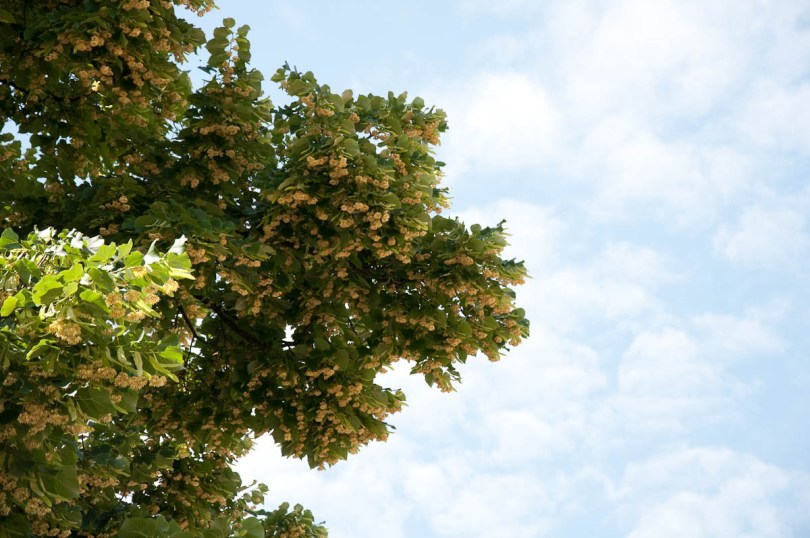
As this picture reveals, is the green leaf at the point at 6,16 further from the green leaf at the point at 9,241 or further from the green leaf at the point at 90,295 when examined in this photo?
the green leaf at the point at 90,295

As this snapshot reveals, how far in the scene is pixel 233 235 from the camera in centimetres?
833

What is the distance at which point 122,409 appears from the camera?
5.65 meters

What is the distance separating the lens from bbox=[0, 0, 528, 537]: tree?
8.45 metres

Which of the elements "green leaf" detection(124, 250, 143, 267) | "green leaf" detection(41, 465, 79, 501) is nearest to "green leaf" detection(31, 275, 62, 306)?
"green leaf" detection(124, 250, 143, 267)

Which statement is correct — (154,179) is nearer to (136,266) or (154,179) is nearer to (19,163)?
(19,163)

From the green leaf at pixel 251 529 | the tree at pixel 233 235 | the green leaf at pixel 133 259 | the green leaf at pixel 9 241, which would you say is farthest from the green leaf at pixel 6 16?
the green leaf at pixel 251 529

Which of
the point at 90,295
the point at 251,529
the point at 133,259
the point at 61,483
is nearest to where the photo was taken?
the point at 90,295

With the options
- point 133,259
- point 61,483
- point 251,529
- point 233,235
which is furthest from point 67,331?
point 251,529

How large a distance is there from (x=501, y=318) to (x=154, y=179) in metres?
3.75

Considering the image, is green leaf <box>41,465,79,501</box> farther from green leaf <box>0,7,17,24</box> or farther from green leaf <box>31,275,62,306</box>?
green leaf <box>0,7,17,24</box>

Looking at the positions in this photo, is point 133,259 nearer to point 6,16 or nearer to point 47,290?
point 47,290

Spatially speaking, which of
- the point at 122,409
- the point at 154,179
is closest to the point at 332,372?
the point at 154,179

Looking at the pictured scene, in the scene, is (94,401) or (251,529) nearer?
(94,401)

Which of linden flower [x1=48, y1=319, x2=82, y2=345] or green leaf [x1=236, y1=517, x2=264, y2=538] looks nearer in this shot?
linden flower [x1=48, y1=319, x2=82, y2=345]
